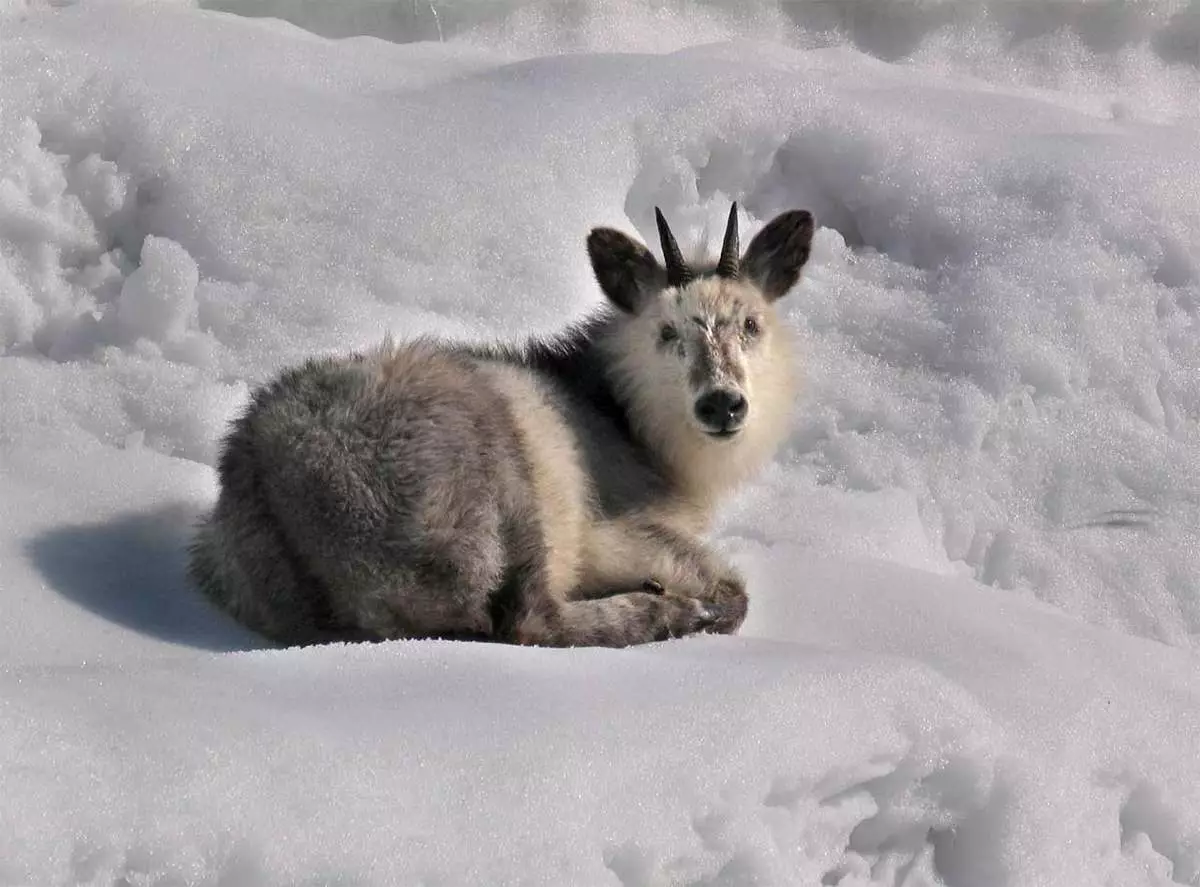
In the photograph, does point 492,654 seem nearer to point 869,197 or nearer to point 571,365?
point 571,365

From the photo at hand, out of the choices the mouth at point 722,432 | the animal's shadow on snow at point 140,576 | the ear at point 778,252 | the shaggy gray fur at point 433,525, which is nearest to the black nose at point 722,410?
the mouth at point 722,432

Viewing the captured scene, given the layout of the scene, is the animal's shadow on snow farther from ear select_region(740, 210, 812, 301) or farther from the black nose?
ear select_region(740, 210, 812, 301)

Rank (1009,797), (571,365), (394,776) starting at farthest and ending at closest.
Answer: (571,365), (1009,797), (394,776)

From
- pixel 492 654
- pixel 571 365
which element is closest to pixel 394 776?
pixel 492 654

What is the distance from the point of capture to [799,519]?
6207 millimetres

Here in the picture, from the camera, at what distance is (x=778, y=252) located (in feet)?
20.4

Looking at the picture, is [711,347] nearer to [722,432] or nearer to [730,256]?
[722,432]

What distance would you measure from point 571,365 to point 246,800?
2.78 m

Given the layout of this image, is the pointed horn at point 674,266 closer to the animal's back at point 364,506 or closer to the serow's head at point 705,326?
the serow's head at point 705,326

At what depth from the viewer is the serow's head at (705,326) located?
5.77 meters

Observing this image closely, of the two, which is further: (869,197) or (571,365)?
(869,197)

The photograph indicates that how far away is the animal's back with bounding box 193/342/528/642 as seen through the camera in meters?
4.86

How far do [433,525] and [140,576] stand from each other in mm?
1034

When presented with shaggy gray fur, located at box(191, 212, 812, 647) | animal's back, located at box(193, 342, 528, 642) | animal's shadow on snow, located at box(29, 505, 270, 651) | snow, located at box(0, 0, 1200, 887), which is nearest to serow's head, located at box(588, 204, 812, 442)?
shaggy gray fur, located at box(191, 212, 812, 647)
